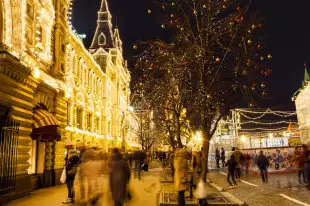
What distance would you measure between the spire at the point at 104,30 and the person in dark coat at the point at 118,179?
166 feet

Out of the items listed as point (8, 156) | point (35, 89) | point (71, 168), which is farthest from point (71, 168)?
point (35, 89)

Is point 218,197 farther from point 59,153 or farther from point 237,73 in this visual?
point 59,153

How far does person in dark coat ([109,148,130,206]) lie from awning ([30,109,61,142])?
8718 millimetres

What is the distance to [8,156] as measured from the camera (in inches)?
491

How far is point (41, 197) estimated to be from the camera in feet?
46.0

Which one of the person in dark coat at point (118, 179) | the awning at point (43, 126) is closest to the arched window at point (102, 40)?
the awning at point (43, 126)

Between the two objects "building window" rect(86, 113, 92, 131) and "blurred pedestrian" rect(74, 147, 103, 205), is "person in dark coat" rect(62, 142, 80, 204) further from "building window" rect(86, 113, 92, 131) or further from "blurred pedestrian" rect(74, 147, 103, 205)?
"building window" rect(86, 113, 92, 131)

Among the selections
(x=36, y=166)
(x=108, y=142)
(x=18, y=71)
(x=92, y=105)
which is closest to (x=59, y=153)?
(x=36, y=166)

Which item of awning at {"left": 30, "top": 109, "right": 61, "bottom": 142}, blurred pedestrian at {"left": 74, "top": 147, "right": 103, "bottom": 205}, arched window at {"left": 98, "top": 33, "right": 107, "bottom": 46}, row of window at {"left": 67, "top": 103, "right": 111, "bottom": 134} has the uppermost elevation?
arched window at {"left": 98, "top": 33, "right": 107, "bottom": 46}

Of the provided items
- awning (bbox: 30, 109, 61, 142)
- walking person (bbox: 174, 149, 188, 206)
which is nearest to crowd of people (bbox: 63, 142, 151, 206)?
walking person (bbox: 174, 149, 188, 206)

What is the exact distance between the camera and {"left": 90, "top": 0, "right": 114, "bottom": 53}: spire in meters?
57.7

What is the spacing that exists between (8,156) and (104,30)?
4801 centimetres

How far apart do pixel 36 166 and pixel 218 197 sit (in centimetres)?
998

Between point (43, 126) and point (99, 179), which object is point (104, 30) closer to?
point (43, 126)
